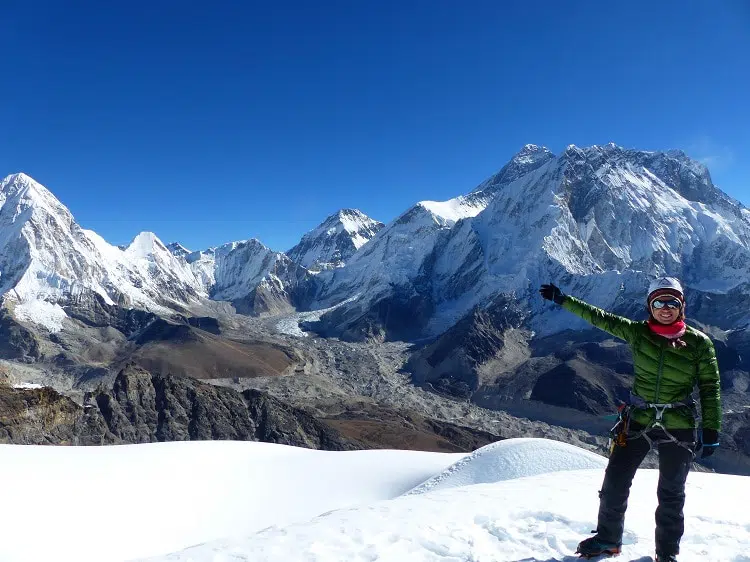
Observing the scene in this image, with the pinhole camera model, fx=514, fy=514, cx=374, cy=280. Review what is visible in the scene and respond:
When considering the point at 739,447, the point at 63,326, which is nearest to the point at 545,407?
the point at 739,447

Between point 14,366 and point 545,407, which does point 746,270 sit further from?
point 14,366

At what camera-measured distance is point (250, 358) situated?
147375mm

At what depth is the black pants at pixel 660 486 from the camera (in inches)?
263

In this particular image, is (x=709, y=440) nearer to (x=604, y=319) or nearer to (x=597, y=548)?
(x=604, y=319)

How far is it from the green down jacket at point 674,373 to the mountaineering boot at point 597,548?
1716 mm

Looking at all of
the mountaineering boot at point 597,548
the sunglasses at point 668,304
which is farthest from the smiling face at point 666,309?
the mountaineering boot at point 597,548

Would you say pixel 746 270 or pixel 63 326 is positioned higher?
pixel 746 270

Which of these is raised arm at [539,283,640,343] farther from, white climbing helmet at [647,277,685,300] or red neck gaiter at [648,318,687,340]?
white climbing helmet at [647,277,685,300]

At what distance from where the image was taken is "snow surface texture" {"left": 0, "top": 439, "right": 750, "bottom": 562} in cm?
756

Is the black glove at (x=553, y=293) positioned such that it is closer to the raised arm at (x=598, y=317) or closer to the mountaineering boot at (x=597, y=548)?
the raised arm at (x=598, y=317)

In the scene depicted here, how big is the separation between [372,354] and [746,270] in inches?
5615

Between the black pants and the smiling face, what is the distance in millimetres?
1503

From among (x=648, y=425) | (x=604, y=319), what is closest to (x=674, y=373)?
(x=648, y=425)

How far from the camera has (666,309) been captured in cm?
671
